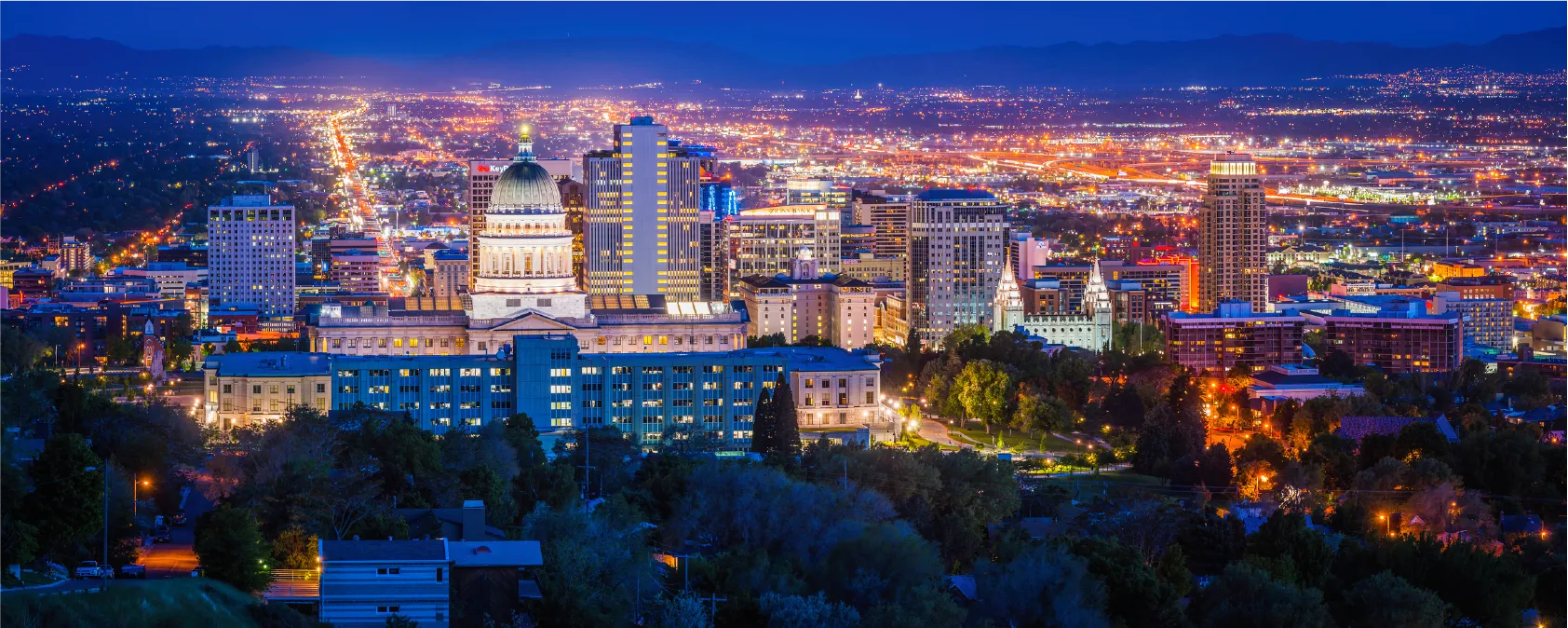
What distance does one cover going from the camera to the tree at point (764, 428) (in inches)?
2894

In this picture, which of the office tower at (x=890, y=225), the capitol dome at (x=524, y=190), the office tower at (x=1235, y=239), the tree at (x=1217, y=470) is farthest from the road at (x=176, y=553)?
the office tower at (x=1235, y=239)

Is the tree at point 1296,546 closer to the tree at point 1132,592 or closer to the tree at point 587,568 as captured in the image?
the tree at point 1132,592

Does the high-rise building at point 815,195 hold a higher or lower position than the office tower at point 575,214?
higher

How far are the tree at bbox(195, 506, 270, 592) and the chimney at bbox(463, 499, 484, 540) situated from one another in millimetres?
4989

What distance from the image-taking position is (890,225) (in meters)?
141

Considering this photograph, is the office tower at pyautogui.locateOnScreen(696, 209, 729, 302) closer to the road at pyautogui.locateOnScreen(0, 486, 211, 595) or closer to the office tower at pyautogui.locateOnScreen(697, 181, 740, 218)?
the office tower at pyautogui.locateOnScreen(697, 181, 740, 218)

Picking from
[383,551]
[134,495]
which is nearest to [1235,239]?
[134,495]

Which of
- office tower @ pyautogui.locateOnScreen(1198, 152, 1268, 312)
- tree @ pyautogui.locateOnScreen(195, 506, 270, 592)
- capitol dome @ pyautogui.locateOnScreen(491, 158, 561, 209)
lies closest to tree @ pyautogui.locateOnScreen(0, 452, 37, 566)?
tree @ pyautogui.locateOnScreen(195, 506, 270, 592)

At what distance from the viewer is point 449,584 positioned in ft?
146

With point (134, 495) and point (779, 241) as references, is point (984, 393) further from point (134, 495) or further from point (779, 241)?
point (779, 241)

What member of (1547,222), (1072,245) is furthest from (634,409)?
(1547,222)

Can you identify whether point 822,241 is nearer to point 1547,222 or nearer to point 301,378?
point 301,378

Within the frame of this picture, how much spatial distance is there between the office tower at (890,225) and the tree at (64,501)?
91.0 m

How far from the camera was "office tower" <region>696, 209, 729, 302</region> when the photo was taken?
125062 millimetres
